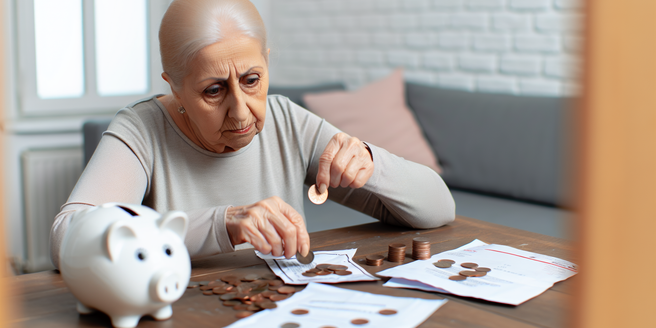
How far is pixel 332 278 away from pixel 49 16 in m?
2.86

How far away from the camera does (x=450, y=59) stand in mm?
3416

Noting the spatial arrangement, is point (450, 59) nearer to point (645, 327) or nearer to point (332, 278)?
point (332, 278)

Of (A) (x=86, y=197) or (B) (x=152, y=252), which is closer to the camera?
(B) (x=152, y=252)

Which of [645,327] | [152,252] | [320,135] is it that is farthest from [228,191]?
[645,327]

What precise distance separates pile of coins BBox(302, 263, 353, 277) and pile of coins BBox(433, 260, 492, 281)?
0.19 meters

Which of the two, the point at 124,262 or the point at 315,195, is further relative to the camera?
the point at 315,195

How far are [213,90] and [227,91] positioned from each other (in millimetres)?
31

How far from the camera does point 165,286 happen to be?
0.83 meters

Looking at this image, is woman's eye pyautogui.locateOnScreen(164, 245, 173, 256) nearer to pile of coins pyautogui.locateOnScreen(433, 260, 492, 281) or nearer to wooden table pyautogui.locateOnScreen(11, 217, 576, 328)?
wooden table pyautogui.locateOnScreen(11, 217, 576, 328)

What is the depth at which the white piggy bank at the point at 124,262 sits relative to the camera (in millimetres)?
817

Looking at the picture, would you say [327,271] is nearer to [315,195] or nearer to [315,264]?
[315,264]

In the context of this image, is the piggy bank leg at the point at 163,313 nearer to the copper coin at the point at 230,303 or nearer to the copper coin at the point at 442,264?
the copper coin at the point at 230,303

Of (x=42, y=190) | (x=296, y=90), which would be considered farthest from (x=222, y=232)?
(x=42, y=190)

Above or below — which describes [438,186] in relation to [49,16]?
Answer: below
